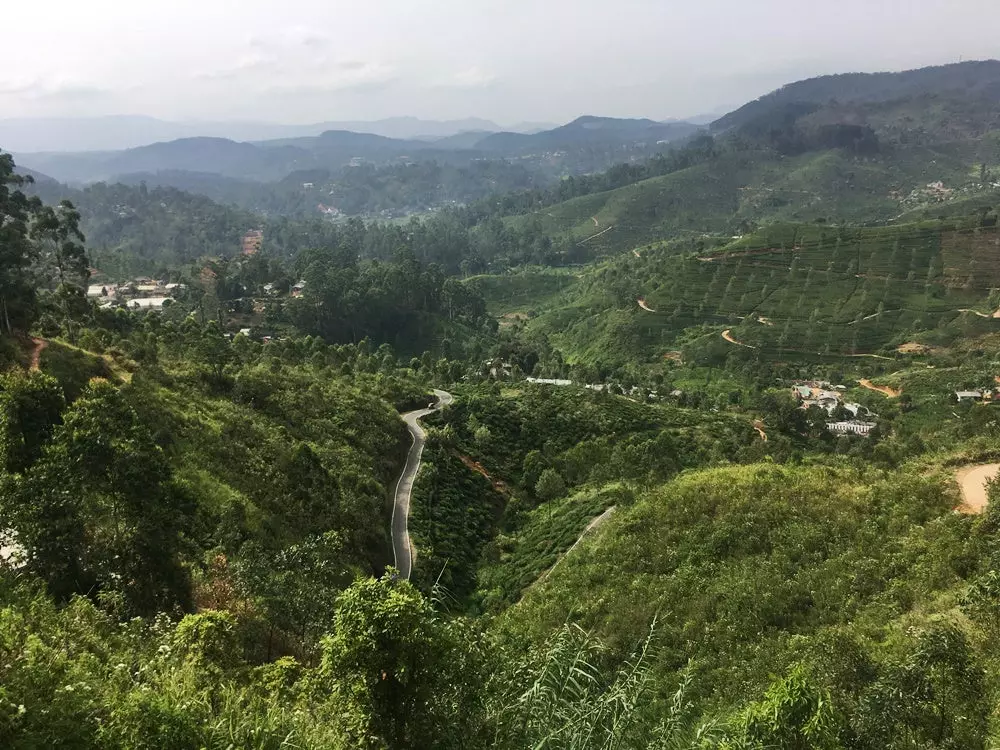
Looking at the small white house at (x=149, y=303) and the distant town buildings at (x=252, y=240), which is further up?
the distant town buildings at (x=252, y=240)

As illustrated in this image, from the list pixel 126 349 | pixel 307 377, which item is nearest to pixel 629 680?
pixel 126 349

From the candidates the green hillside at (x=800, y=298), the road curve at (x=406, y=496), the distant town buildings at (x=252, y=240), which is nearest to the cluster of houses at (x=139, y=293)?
the green hillside at (x=800, y=298)

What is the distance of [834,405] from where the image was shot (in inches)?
1889

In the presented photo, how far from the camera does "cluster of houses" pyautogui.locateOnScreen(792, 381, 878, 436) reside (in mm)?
40000

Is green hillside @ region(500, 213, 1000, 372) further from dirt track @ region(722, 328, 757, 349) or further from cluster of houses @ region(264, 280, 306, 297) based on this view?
cluster of houses @ region(264, 280, 306, 297)

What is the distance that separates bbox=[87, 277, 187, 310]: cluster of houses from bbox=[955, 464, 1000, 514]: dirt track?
7237 centimetres

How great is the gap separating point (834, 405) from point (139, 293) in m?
82.4

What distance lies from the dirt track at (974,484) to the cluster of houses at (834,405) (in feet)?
68.0

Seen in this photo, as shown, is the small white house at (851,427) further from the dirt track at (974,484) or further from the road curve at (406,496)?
the road curve at (406,496)

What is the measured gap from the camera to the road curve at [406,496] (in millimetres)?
20531

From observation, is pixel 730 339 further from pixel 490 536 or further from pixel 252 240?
pixel 252 240

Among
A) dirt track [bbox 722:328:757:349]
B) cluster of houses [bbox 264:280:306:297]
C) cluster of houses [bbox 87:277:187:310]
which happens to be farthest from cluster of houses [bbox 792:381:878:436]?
cluster of houses [bbox 87:277:187:310]

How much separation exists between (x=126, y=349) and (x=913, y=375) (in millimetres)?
57749

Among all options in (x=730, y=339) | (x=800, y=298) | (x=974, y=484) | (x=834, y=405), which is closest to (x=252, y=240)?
(x=730, y=339)
